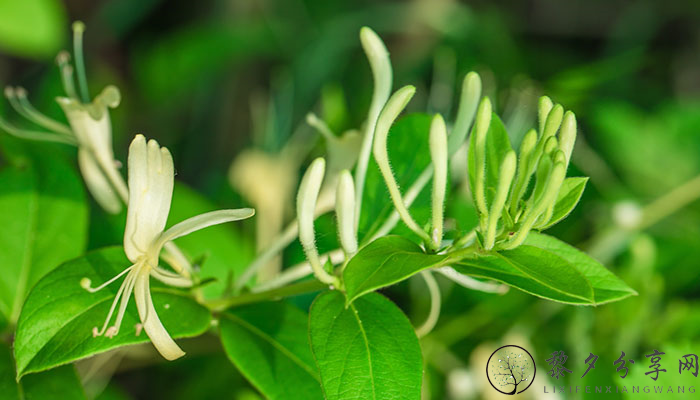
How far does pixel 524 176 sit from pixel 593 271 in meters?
0.12

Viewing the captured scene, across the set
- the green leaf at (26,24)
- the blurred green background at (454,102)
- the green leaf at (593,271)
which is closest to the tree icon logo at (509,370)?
the blurred green background at (454,102)

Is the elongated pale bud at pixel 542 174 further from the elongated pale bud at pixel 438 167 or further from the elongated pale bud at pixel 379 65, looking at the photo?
the elongated pale bud at pixel 379 65

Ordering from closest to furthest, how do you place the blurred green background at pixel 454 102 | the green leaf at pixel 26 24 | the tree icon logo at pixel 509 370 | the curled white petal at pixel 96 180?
the curled white petal at pixel 96 180, the tree icon logo at pixel 509 370, the blurred green background at pixel 454 102, the green leaf at pixel 26 24

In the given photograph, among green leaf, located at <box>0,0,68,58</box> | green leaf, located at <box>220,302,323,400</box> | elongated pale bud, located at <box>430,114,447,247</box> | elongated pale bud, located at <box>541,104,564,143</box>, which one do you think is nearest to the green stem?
green leaf, located at <box>220,302,323,400</box>

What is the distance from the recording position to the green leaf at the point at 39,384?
0.52 metres

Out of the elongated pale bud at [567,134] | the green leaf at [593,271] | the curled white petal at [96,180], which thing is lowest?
the curled white petal at [96,180]

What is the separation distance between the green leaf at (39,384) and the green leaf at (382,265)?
0.82 feet

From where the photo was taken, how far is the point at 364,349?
0.49 metres

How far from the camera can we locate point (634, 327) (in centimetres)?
90

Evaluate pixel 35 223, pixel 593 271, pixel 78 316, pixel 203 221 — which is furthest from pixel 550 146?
pixel 35 223

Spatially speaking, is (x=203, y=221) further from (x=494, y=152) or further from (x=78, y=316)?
(x=494, y=152)

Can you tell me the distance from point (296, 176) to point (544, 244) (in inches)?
24.3

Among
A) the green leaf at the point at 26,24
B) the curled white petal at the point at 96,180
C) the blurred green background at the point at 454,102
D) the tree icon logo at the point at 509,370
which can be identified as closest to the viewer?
the curled white petal at the point at 96,180

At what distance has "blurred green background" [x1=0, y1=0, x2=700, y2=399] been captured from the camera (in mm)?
919
